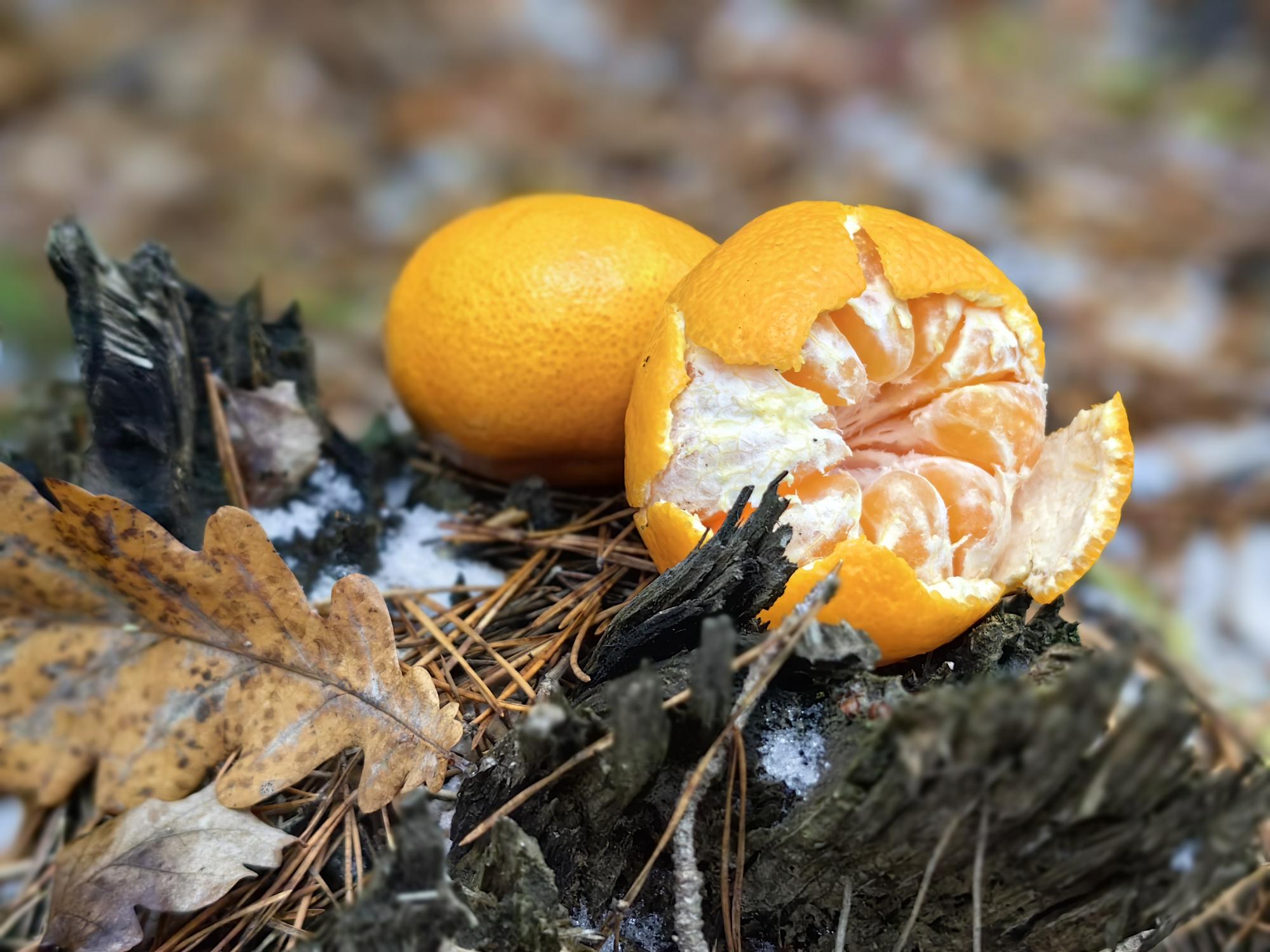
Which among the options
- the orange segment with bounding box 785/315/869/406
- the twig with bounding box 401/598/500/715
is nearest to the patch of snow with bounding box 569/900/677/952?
the twig with bounding box 401/598/500/715

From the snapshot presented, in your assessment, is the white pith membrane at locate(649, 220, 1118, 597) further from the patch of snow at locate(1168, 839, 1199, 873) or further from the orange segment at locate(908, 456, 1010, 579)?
the patch of snow at locate(1168, 839, 1199, 873)

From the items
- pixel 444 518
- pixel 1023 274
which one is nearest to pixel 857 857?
pixel 444 518


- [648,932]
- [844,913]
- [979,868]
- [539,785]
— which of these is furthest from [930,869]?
[539,785]

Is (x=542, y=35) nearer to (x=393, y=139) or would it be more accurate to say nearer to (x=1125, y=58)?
(x=393, y=139)

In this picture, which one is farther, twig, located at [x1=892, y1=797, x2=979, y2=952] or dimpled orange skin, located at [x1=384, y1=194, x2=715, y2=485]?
dimpled orange skin, located at [x1=384, y1=194, x2=715, y2=485]

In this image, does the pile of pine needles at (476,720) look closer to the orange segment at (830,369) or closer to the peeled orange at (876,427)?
the peeled orange at (876,427)

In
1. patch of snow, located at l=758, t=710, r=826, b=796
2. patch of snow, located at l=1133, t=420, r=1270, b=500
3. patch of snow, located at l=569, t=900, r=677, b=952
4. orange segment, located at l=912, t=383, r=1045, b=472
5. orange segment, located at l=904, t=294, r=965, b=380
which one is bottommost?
patch of snow, located at l=569, t=900, r=677, b=952
